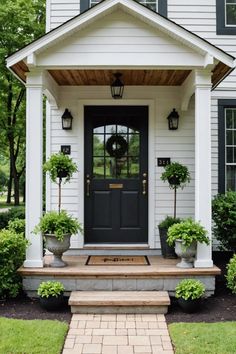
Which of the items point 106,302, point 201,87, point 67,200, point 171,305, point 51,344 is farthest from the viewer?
point 67,200

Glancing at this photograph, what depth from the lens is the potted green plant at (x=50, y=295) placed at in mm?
4324

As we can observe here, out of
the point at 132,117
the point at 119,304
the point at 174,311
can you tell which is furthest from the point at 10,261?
the point at 132,117

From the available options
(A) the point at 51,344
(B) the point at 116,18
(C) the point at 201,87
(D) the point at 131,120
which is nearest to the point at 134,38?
(B) the point at 116,18

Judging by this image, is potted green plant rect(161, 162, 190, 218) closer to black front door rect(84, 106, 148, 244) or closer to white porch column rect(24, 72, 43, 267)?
black front door rect(84, 106, 148, 244)

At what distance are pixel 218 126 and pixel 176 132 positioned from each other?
0.83m

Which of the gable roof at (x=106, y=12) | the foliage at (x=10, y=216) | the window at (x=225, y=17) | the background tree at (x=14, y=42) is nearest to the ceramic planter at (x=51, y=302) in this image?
the gable roof at (x=106, y=12)

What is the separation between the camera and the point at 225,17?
659 centimetres

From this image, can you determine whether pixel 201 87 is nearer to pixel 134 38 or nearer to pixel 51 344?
pixel 134 38

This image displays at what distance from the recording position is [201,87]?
16.2ft

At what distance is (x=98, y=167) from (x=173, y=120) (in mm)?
1399

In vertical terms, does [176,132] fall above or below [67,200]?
above

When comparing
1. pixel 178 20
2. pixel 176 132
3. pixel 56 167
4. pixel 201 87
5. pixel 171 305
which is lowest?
pixel 171 305

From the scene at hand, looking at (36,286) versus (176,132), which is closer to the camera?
(36,286)

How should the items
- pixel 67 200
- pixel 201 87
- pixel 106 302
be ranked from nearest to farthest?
pixel 106 302 < pixel 201 87 < pixel 67 200
